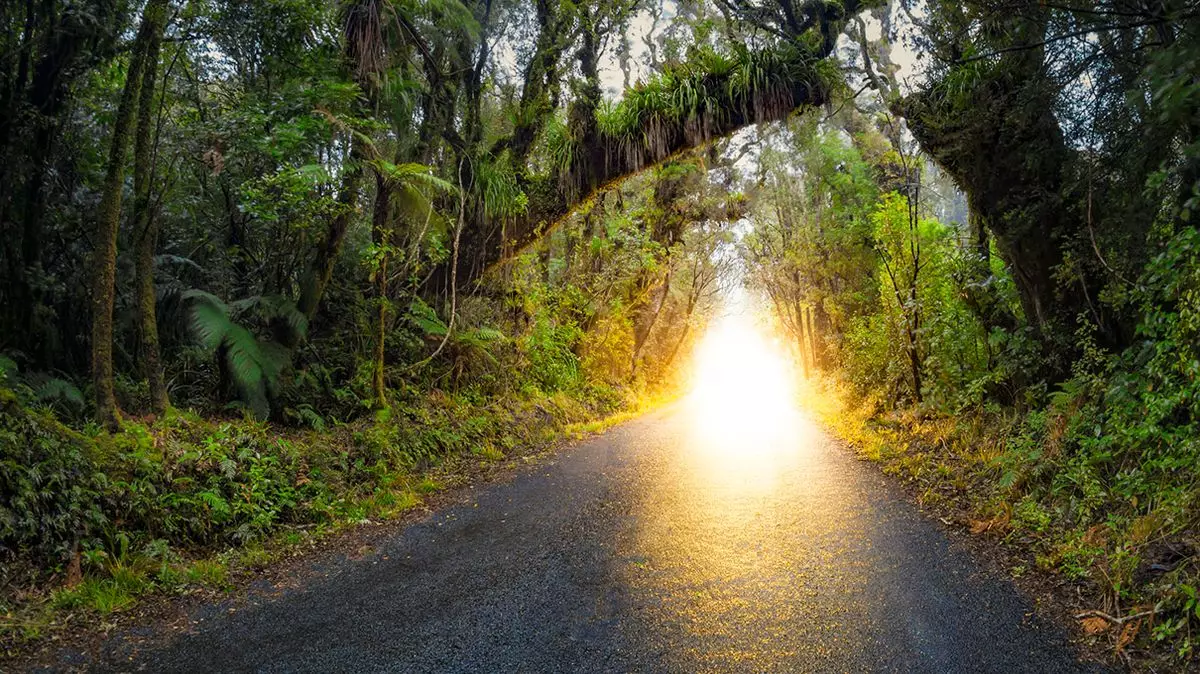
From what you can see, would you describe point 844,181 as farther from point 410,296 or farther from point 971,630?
point 971,630

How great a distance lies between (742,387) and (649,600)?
2469cm

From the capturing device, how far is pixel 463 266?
10.4m

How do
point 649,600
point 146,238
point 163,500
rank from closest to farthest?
point 649,600
point 163,500
point 146,238

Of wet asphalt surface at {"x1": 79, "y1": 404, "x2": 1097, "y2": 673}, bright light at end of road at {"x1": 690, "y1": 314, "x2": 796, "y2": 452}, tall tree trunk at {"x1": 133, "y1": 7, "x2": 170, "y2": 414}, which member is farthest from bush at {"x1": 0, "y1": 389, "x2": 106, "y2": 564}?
bright light at end of road at {"x1": 690, "y1": 314, "x2": 796, "y2": 452}

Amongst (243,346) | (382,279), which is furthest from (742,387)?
Result: (243,346)

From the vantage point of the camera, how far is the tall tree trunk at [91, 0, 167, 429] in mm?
5466

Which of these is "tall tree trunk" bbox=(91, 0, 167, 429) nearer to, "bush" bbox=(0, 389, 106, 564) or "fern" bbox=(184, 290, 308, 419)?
"bush" bbox=(0, 389, 106, 564)

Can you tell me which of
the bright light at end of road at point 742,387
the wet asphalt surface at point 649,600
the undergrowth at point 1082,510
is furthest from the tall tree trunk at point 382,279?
the undergrowth at point 1082,510

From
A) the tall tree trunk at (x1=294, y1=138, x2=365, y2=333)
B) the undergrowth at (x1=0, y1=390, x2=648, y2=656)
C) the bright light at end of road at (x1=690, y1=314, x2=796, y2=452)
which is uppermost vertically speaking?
the tall tree trunk at (x1=294, y1=138, x2=365, y2=333)

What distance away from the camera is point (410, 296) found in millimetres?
9711

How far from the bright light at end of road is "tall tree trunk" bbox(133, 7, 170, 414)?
7.59 m

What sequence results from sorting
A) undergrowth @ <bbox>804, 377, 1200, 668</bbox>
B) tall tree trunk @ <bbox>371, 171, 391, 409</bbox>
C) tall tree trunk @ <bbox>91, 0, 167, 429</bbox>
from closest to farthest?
undergrowth @ <bbox>804, 377, 1200, 668</bbox>
tall tree trunk @ <bbox>91, 0, 167, 429</bbox>
tall tree trunk @ <bbox>371, 171, 391, 409</bbox>

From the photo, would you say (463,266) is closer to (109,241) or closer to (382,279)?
(382,279)

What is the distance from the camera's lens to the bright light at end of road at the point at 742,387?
1206 cm
